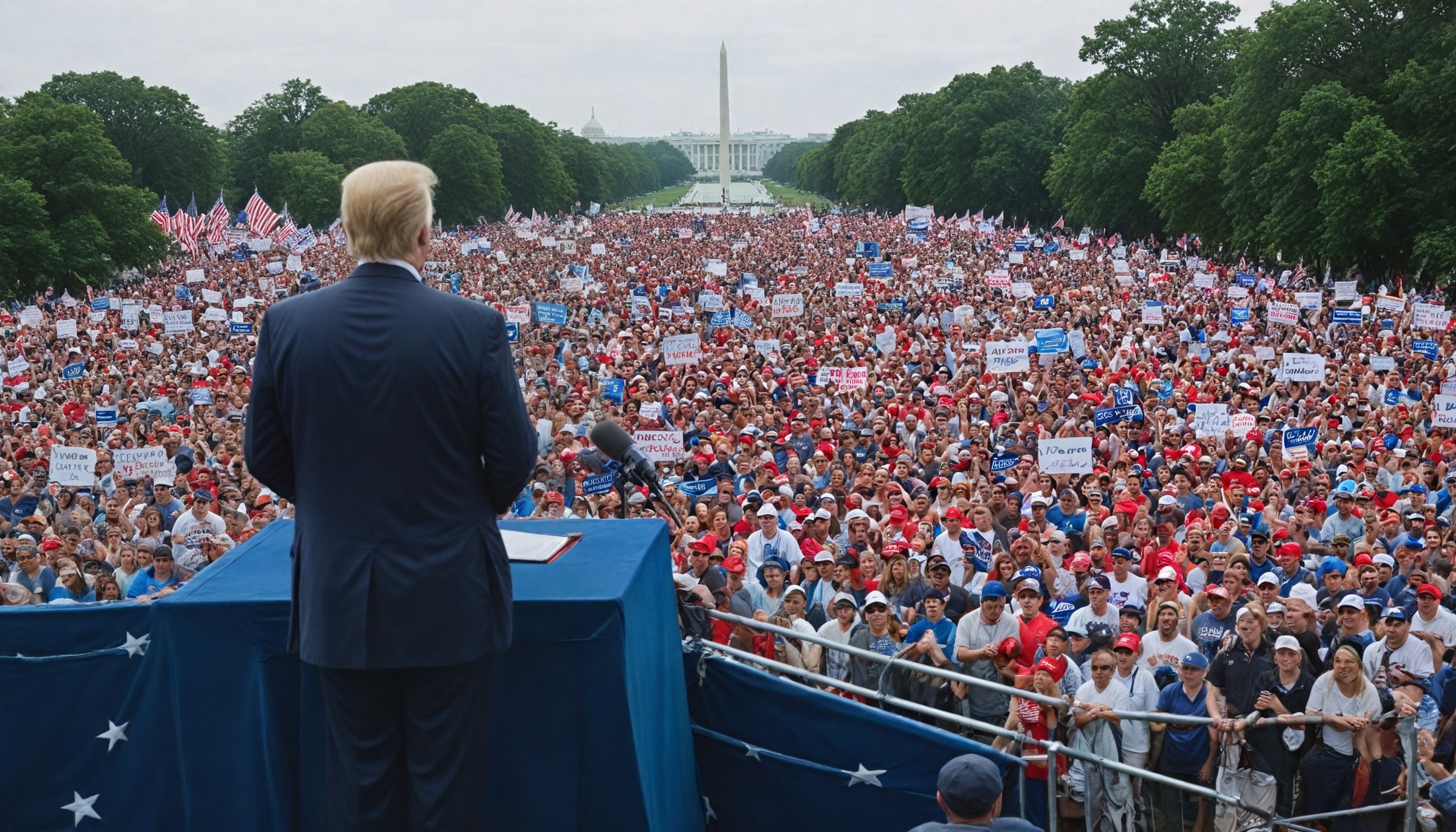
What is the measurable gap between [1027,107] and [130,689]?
84.6 meters

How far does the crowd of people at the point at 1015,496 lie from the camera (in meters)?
7.25

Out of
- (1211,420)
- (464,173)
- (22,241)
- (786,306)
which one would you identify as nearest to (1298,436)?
(1211,420)

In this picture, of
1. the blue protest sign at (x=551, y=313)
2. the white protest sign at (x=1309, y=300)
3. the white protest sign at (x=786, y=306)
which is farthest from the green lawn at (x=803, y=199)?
the blue protest sign at (x=551, y=313)

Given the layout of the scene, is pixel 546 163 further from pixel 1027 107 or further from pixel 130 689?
pixel 130 689

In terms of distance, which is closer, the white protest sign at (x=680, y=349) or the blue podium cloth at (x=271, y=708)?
the blue podium cloth at (x=271, y=708)

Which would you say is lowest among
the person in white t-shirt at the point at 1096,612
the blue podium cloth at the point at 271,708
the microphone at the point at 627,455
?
the person in white t-shirt at the point at 1096,612

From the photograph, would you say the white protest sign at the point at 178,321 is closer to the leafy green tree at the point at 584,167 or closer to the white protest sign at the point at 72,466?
the white protest sign at the point at 72,466

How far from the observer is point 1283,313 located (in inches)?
920

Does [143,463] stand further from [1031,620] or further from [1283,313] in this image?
[1283,313]

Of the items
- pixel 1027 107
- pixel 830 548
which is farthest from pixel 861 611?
pixel 1027 107

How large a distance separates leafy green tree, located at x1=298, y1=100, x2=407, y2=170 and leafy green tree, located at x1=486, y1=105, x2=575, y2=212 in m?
15.5

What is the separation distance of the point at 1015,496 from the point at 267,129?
88.3 meters

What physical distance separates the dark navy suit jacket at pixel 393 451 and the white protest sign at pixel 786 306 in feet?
76.8

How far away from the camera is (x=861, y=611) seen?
28.4 ft
